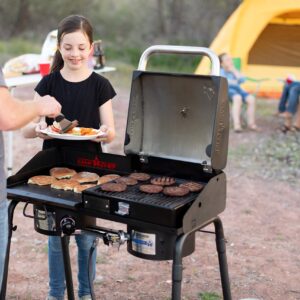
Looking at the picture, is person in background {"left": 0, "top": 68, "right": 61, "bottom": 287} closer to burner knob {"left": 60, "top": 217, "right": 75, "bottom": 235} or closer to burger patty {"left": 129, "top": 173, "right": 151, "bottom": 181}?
burner knob {"left": 60, "top": 217, "right": 75, "bottom": 235}

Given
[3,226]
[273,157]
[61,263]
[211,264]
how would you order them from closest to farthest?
[3,226]
[61,263]
[211,264]
[273,157]

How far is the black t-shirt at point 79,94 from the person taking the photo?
8.85 feet

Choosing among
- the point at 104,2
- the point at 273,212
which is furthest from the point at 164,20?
the point at 273,212

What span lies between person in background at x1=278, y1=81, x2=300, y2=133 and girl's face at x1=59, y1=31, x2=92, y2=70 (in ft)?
17.3

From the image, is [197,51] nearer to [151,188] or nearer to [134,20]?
[151,188]

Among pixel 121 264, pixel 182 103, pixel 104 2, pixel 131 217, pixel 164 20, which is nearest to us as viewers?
pixel 131 217

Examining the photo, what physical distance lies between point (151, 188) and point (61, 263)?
0.81m

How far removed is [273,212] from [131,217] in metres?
2.81

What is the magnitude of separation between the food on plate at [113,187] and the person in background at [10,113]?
35cm

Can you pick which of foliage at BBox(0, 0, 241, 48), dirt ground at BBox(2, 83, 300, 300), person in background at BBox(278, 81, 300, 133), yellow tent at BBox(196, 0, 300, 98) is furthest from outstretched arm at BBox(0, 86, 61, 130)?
foliage at BBox(0, 0, 241, 48)

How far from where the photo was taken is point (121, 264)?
144 inches

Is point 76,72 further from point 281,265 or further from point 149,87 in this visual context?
point 281,265

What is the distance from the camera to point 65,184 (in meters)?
2.42

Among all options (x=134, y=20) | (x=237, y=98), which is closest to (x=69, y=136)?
(x=237, y=98)
